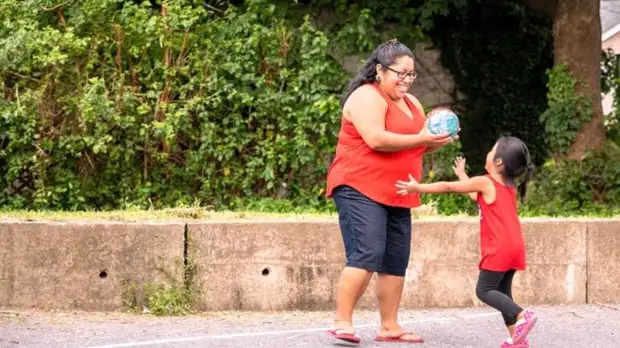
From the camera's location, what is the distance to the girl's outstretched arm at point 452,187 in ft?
23.3

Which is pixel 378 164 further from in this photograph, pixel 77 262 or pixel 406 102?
pixel 77 262

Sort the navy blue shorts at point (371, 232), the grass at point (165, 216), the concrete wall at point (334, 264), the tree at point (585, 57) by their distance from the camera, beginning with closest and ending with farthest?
the navy blue shorts at point (371, 232)
the concrete wall at point (334, 264)
the grass at point (165, 216)
the tree at point (585, 57)

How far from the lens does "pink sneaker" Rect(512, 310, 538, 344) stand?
7.03m

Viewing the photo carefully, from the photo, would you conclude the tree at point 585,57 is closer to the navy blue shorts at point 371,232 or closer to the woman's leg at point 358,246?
the navy blue shorts at point 371,232

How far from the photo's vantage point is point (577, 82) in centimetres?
1389

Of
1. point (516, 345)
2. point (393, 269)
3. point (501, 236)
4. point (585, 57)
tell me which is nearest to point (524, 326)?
point (516, 345)

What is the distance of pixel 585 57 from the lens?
13945mm

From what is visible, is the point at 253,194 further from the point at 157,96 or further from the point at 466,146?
the point at 466,146

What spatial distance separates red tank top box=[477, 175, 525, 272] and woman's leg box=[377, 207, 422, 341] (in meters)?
0.46

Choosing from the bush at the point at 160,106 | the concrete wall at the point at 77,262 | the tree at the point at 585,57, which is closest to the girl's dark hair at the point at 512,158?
the concrete wall at the point at 77,262

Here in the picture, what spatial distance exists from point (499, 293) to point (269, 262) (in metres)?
2.06

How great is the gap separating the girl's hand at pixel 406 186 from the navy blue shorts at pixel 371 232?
0.15 meters

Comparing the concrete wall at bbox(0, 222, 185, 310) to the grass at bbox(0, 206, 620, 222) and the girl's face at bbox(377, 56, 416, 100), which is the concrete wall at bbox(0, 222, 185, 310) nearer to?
the grass at bbox(0, 206, 620, 222)

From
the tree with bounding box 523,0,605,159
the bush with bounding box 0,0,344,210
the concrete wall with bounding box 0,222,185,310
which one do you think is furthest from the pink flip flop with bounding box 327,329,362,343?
the tree with bounding box 523,0,605,159
